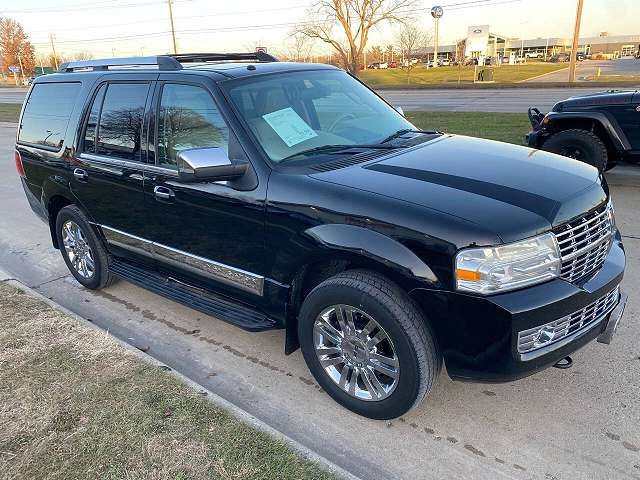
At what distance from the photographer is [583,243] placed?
107 inches

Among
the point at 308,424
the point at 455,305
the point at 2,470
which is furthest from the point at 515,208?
the point at 2,470

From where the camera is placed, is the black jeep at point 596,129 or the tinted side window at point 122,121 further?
the black jeep at point 596,129

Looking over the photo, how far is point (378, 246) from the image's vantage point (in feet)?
8.63

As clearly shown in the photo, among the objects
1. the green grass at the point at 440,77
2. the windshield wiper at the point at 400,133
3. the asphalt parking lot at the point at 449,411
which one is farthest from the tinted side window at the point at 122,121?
the green grass at the point at 440,77

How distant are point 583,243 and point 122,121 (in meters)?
3.22

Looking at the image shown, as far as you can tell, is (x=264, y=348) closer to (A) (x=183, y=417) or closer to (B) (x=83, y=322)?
(A) (x=183, y=417)

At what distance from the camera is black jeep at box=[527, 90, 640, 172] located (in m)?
6.79

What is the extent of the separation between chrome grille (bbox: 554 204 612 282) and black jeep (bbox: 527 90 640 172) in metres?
4.25

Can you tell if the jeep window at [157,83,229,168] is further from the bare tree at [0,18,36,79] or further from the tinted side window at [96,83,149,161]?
the bare tree at [0,18,36,79]

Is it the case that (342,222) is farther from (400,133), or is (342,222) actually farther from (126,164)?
(126,164)

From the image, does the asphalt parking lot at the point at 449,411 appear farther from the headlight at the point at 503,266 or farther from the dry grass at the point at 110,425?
the headlight at the point at 503,266

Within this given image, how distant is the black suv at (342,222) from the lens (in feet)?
8.22

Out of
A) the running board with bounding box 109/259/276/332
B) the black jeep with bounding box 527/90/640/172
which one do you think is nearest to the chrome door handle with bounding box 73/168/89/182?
the running board with bounding box 109/259/276/332

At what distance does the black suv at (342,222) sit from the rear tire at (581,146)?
13.4 ft
